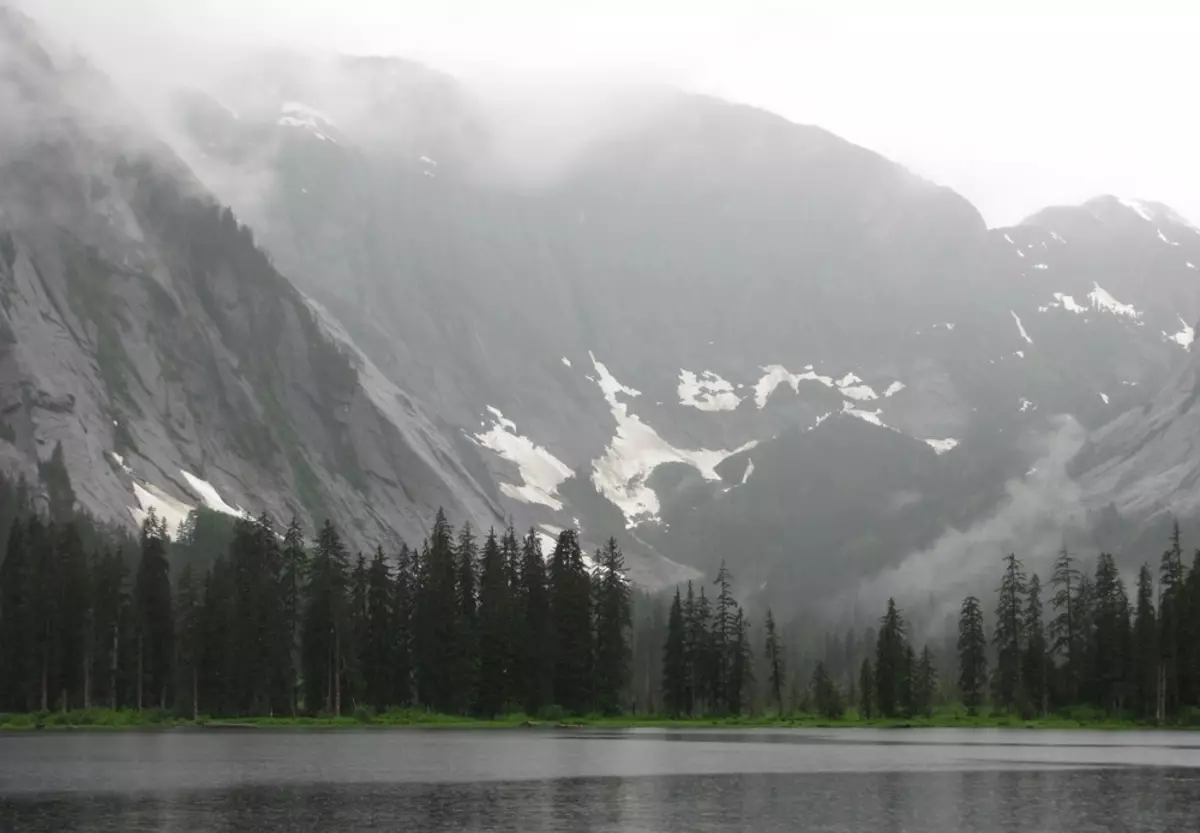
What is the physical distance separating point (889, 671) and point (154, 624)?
76255 mm

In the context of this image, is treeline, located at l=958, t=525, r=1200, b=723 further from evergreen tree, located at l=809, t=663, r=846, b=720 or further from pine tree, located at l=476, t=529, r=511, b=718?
pine tree, located at l=476, t=529, r=511, b=718

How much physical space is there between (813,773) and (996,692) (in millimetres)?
94072

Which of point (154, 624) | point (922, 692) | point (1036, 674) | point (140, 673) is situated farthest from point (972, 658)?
point (140, 673)

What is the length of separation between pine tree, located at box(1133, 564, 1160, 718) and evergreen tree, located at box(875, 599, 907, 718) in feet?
80.6

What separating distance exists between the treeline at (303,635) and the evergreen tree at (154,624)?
0.15m

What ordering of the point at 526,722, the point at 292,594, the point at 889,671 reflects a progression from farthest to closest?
the point at 889,671 → the point at 292,594 → the point at 526,722

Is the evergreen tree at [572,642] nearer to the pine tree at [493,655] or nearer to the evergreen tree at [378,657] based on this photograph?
the pine tree at [493,655]

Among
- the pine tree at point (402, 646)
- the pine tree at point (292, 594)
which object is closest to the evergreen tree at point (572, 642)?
the pine tree at point (402, 646)

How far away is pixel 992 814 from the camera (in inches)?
2089

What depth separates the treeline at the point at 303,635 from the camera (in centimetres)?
13550

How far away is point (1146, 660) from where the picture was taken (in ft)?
454

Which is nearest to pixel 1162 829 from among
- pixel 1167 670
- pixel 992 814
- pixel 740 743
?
pixel 992 814

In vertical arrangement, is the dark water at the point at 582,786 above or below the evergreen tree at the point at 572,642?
below

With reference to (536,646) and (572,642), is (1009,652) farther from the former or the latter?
(536,646)
